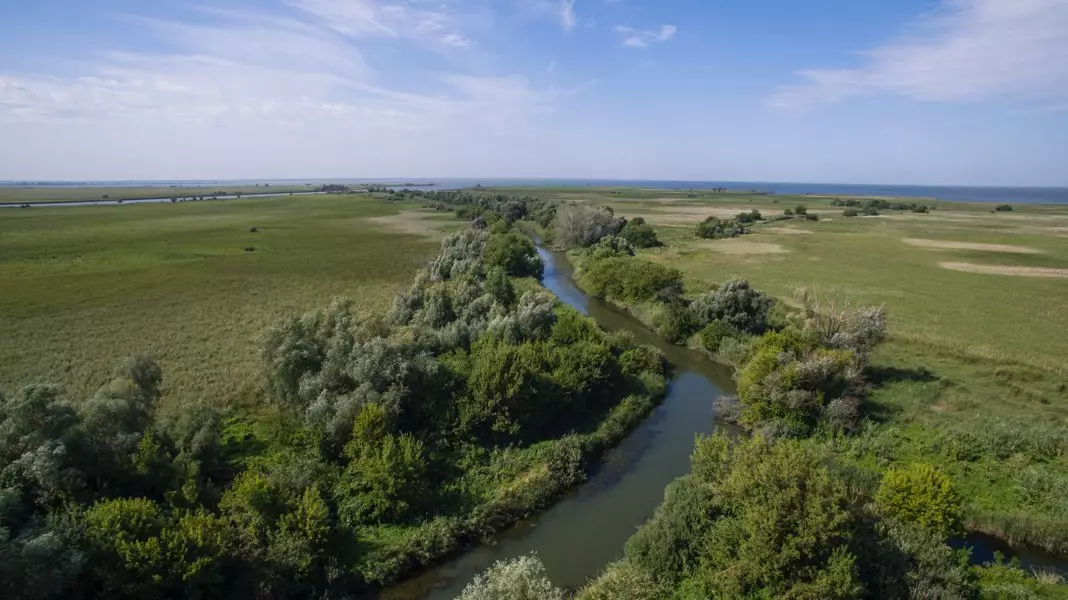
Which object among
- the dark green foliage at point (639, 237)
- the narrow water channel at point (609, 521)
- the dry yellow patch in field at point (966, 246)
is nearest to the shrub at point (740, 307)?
the narrow water channel at point (609, 521)

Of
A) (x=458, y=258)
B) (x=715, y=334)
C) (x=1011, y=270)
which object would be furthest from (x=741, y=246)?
(x=715, y=334)

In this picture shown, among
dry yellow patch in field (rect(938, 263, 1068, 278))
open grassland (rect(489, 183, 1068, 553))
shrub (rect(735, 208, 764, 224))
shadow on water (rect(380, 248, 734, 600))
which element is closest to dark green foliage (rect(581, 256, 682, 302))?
open grassland (rect(489, 183, 1068, 553))

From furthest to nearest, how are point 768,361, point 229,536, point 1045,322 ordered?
point 1045,322 < point 768,361 < point 229,536

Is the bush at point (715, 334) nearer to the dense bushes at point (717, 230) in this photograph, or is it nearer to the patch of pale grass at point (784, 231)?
the dense bushes at point (717, 230)

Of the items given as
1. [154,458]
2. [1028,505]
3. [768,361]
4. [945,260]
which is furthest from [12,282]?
[945,260]

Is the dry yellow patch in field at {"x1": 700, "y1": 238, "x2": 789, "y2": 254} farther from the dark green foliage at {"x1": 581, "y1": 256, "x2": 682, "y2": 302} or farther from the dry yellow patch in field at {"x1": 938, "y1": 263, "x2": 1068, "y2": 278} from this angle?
the dark green foliage at {"x1": 581, "y1": 256, "x2": 682, "y2": 302}

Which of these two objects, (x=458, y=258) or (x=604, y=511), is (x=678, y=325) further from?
(x=458, y=258)

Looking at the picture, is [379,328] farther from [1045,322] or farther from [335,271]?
[1045,322]
